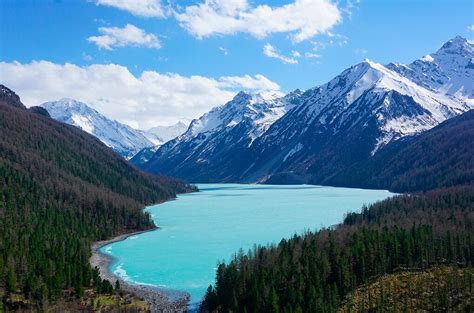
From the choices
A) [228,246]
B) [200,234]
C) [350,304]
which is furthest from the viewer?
[200,234]

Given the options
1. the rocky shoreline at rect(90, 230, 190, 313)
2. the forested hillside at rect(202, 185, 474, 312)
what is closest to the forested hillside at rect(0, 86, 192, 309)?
the rocky shoreline at rect(90, 230, 190, 313)

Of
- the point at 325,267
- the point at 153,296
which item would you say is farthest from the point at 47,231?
the point at 325,267

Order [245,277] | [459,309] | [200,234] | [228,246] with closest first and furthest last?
[459,309], [245,277], [228,246], [200,234]

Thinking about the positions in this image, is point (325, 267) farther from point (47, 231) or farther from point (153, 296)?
point (47, 231)

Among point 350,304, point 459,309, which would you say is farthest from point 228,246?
point 459,309

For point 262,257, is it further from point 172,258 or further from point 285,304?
point 172,258

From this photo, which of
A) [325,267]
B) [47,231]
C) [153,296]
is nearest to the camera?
[325,267]

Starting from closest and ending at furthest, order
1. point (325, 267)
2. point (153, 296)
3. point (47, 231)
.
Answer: point (325, 267) < point (153, 296) < point (47, 231)

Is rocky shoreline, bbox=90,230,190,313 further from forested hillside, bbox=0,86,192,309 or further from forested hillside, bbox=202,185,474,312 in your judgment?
forested hillside, bbox=0,86,192,309
